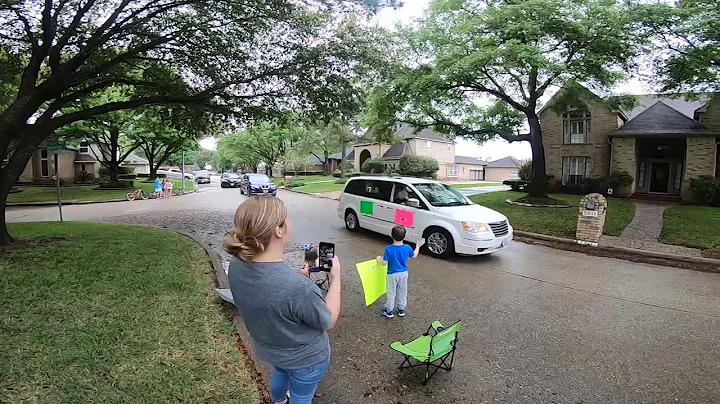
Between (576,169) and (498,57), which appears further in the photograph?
(576,169)

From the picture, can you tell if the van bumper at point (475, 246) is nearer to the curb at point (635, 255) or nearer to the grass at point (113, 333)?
the curb at point (635, 255)

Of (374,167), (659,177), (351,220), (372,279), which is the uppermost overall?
(374,167)

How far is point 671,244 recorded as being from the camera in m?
9.80

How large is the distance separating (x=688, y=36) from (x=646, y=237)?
690 cm

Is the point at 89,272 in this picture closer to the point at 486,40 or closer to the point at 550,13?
the point at 486,40

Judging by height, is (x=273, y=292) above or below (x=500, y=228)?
above

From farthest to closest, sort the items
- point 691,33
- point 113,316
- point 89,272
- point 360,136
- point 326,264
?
point 360,136 → point 691,33 → point 89,272 → point 326,264 → point 113,316

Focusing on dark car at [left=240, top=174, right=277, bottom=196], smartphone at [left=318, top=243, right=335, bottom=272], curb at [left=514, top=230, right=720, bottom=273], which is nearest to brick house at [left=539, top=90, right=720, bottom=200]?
curb at [left=514, top=230, right=720, bottom=273]

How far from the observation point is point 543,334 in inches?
172

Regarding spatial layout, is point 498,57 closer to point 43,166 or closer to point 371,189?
point 371,189

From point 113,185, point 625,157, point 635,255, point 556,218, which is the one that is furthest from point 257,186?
point 625,157

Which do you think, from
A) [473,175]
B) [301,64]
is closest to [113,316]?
[301,64]

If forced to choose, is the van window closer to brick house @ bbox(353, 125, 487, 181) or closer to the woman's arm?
the woman's arm

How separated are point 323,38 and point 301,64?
0.97m
